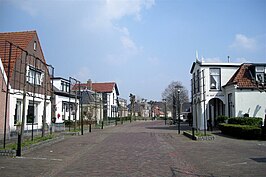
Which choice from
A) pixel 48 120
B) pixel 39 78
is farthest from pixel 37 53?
pixel 48 120

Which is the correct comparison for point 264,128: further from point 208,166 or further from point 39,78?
point 39,78

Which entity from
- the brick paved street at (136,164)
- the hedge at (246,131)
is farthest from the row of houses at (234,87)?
the brick paved street at (136,164)

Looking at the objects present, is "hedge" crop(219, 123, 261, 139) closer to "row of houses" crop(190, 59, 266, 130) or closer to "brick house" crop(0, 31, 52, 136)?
"row of houses" crop(190, 59, 266, 130)

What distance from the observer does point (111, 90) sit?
7169cm

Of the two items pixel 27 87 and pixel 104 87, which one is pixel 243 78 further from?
pixel 104 87

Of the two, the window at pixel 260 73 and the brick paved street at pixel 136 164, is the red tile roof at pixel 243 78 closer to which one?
the window at pixel 260 73

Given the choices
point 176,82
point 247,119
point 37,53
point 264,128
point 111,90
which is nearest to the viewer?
point 264,128

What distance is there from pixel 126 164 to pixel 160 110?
142 metres

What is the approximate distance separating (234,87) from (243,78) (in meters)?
1.89

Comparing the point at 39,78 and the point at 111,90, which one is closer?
the point at 39,78

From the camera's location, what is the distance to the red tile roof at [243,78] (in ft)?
90.6

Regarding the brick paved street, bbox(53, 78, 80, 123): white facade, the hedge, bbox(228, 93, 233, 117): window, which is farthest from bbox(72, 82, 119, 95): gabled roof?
the brick paved street

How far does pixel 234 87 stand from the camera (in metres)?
27.4

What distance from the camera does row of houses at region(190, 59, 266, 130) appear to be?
27.6m
